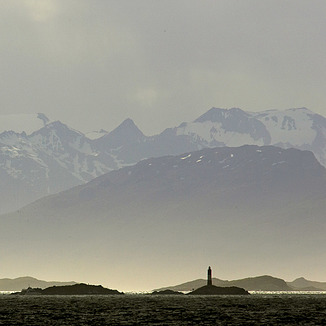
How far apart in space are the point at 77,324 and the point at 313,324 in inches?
2105

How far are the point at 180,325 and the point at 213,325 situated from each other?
759 cm

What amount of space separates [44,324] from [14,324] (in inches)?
281

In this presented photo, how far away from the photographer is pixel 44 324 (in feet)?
648

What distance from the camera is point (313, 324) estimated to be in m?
197

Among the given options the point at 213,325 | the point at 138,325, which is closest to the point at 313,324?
the point at 213,325

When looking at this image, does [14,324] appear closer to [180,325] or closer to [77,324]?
Result: [77,324]

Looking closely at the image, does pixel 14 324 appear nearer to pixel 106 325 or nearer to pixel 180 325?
pixel 106 325

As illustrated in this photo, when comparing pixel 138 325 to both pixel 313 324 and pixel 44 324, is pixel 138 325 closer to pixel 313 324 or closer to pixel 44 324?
pixel 44 324

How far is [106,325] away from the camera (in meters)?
196

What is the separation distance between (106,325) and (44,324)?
46.9 feet

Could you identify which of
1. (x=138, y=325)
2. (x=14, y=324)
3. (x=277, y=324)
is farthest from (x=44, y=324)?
(x=277, y=324)

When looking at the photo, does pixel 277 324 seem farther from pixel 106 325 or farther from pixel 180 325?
pixel 106 325

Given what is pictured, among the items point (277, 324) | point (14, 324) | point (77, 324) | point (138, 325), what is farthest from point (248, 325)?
point (14, 324)

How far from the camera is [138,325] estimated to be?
195 m
